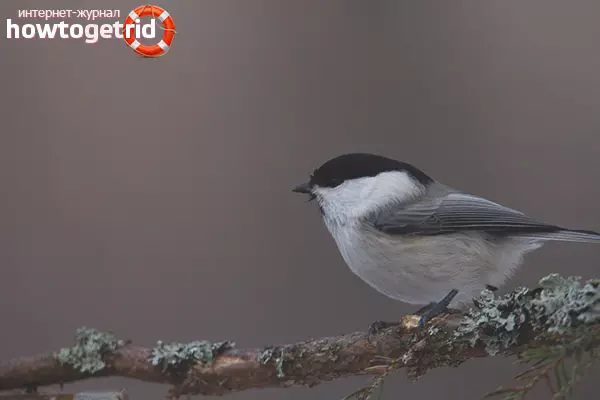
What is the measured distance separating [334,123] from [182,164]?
370 mm

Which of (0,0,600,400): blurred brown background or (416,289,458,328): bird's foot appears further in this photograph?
(0,0,600,400): blurred brown background

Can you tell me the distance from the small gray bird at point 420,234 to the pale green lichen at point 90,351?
47 cm

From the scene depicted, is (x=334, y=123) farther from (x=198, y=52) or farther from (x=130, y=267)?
(x=130, y=267)

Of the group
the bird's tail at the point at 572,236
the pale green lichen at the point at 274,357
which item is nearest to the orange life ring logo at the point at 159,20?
the pale green lichen at the point at 274,357

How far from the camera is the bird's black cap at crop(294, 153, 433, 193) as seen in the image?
1.25 meters

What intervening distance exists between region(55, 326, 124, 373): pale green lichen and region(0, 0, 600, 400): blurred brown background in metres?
0.23

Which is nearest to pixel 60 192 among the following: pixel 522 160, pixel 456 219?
pixel 456 219

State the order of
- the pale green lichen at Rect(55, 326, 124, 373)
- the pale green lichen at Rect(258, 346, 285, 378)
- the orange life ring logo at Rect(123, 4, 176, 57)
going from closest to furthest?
the pale green lichen at Rect(258, 346, 285, 378) < the pale green lichen at Rect(55, 326, 124, 373) < the orange life ring logo at Rect(123, 4, 176, 57)

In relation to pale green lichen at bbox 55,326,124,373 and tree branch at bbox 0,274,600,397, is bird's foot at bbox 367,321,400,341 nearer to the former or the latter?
tree branch at bbox 0,274,600,397

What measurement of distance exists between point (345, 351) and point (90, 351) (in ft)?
1.57

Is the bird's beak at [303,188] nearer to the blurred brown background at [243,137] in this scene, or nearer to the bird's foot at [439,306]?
the blurred brown background at [243,137]

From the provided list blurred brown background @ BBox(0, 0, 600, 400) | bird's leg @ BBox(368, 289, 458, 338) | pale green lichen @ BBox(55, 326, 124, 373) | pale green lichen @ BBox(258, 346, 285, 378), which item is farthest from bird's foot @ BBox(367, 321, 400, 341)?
pale green lichen @ BBox(55, 326, 124, 373)

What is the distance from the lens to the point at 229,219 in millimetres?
1411

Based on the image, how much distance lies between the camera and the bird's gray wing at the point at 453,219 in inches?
45.3
